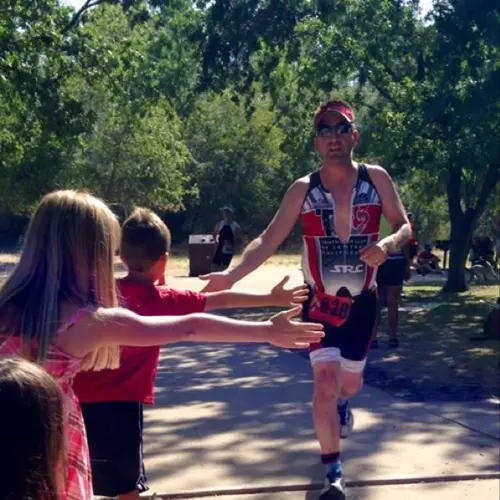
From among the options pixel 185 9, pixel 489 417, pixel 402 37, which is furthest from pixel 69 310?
pixel 185 9

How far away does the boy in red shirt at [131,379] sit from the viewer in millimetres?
4160

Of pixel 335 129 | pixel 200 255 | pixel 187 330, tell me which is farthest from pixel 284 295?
pixel 200 255

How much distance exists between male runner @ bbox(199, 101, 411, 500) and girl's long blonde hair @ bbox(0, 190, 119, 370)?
2240 mm

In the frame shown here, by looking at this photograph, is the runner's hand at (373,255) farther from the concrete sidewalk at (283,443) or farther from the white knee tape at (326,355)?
the concrete sidewalk at (283,443)

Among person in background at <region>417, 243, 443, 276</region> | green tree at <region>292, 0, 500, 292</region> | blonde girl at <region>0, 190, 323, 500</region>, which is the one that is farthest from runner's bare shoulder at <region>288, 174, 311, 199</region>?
person in background at <region>417, 243, 443, 276</region>

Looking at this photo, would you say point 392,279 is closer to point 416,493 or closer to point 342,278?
point 342,278

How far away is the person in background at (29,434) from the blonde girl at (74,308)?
3.55 feet

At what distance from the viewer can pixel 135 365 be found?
422 cm

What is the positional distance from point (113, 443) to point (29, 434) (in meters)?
2.36

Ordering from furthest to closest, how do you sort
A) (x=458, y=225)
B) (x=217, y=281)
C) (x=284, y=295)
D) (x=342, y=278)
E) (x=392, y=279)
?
(x=458, y=225) < (x=392, y=279) < (x=342, y=278) < (x=217, y=281) < (x=284, y=295)

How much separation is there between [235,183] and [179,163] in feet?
19.7

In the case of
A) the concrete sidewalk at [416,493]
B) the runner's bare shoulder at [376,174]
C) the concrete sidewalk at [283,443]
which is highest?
the runner's bare shoulder at [376,174]

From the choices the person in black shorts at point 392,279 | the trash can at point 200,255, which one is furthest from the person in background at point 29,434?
the trash can at point 200,255

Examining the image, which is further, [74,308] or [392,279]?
[392,279]
